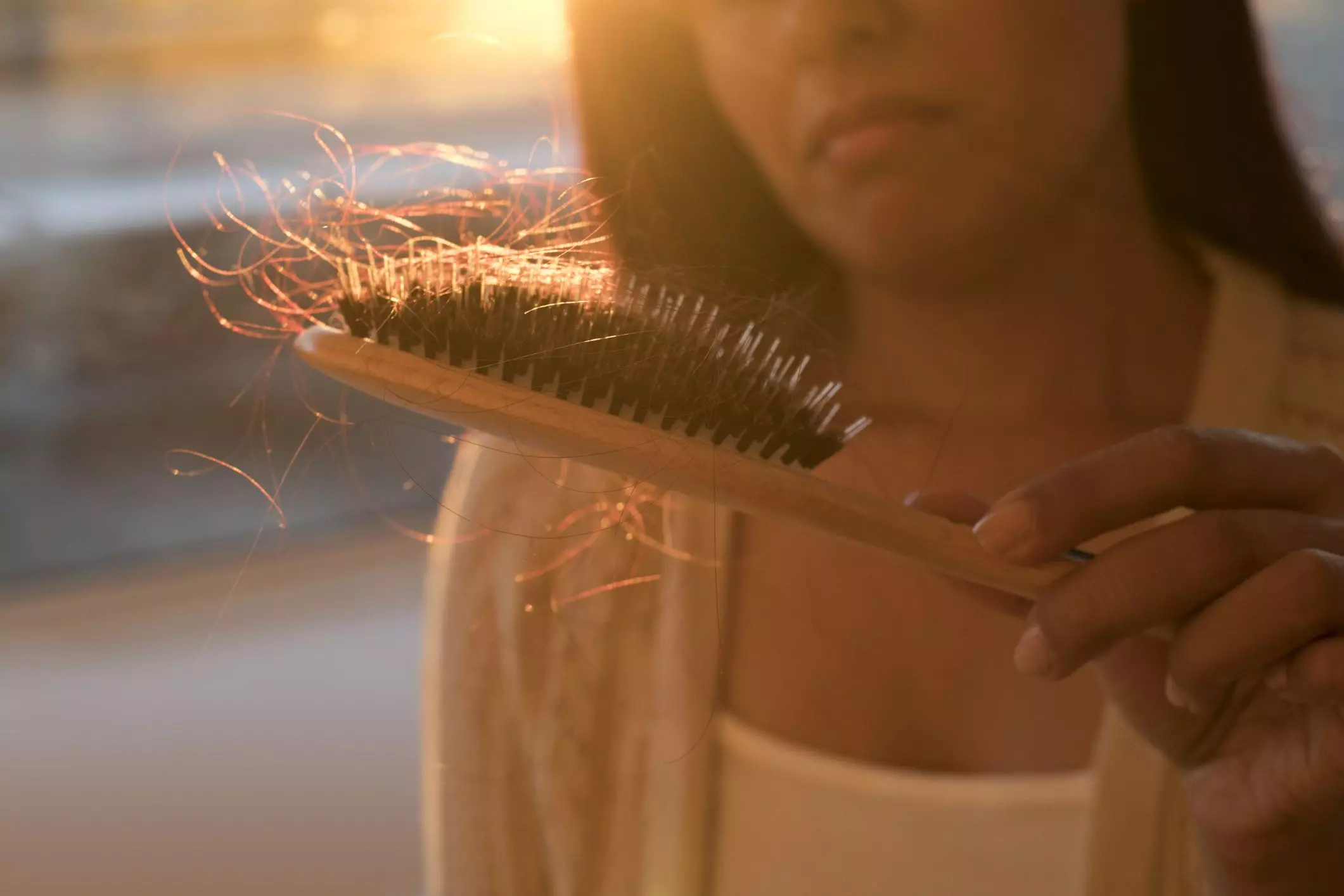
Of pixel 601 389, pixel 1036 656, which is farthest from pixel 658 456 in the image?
pixel 1036 656

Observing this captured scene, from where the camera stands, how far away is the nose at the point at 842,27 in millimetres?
421

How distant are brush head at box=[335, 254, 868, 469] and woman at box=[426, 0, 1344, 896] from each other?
0.08 meters

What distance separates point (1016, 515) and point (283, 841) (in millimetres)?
503

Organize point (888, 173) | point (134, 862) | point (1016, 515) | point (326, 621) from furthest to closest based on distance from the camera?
point (326, 621) < point (134, 862) < point (888, 173) < point (1016, 515)

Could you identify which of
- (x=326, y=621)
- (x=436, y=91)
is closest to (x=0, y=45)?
(x=436, y=91)

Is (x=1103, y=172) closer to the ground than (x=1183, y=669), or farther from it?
farther from it

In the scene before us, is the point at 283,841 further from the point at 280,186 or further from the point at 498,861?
the point at 280,186

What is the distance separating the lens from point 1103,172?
1.80 ft

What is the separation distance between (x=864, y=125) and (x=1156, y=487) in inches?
8.2

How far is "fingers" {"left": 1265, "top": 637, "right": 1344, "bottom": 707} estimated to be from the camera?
0.95ft

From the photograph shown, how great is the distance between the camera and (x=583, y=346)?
30 cm

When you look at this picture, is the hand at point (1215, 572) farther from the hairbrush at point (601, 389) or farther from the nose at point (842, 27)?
the nose at point (842, 27)

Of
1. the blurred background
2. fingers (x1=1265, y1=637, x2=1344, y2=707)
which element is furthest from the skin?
the blurred background

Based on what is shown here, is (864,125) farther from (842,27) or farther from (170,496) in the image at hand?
(170,496)
